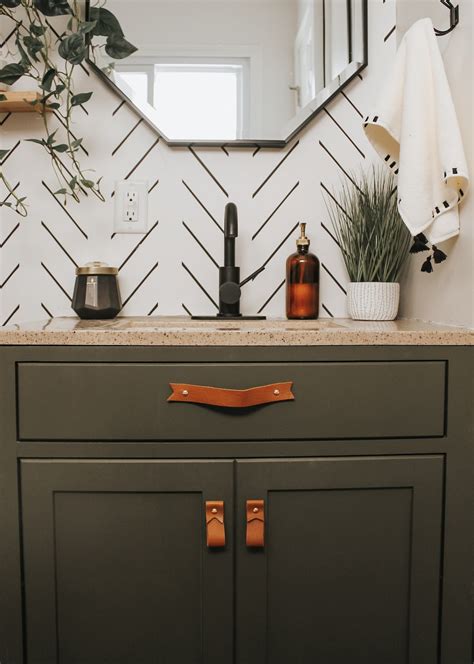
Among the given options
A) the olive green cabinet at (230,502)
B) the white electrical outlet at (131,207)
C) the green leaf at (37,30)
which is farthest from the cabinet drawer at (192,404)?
the green leaf at (37,30)

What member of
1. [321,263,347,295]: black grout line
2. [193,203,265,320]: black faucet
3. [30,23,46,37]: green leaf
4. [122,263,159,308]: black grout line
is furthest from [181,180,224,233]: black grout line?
[30,23,46,37]: green leaf

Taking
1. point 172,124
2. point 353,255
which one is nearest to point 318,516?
point 353,255

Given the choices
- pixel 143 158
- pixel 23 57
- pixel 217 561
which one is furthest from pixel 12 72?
pixel 217 561

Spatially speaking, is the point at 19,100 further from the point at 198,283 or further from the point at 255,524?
the point at 255,524

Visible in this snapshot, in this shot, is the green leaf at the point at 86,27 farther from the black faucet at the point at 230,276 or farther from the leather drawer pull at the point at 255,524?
the leather drawer pull at the point at 255,524

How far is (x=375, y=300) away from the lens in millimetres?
1309

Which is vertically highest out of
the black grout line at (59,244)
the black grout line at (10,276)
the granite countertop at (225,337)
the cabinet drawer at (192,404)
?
the black grout line at (59,244)

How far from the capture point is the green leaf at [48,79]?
130cm

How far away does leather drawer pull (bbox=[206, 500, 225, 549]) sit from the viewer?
38.7 inches

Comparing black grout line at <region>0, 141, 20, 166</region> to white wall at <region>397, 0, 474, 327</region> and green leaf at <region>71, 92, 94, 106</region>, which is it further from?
white wall at <region>397, 0, 474, 327</region>

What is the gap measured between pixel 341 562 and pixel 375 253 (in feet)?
2.43

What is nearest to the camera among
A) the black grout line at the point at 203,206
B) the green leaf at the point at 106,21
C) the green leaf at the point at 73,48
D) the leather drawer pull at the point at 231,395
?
the leather drawer pull at the point at 231,395

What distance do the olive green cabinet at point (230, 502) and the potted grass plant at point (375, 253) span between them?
33 cm

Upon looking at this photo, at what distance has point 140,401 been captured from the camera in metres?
0.99
